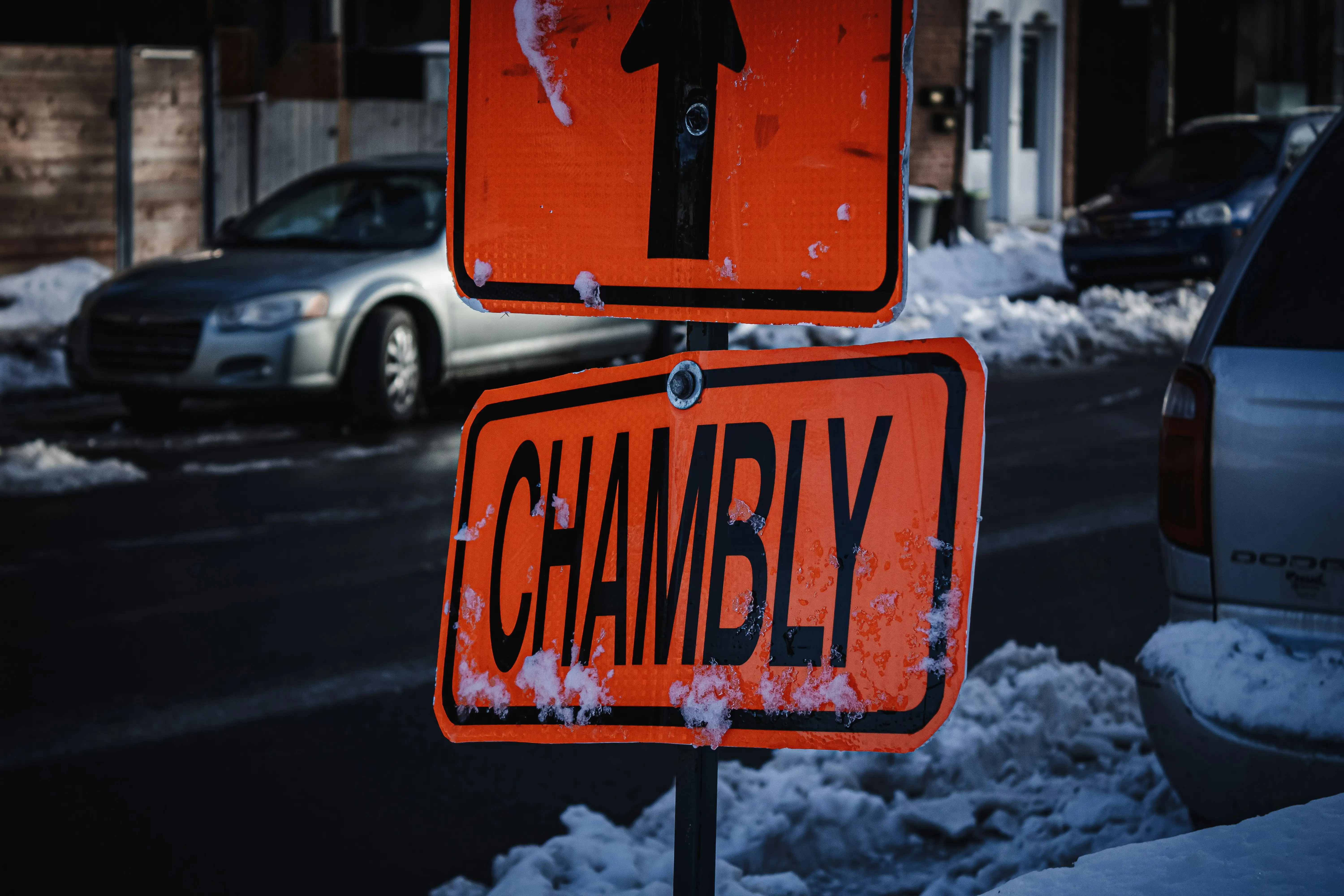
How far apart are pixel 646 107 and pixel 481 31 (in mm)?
284

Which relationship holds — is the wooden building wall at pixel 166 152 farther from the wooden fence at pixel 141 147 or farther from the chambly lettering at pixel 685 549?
the chambly lettering at pixel 685 549

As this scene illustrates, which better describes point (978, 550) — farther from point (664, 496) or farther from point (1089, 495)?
point (664, 496)

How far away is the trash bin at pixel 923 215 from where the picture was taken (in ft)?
69.7

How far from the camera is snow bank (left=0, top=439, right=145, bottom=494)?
27.7ft

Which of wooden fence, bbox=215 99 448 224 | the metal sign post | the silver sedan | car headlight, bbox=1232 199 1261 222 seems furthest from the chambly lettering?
wooden fence, bbox=215 99 448 224

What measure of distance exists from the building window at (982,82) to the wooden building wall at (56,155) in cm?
1402

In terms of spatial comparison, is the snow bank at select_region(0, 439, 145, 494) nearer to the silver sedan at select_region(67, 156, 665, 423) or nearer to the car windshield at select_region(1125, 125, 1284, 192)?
the silver sedan at select_region(67, 156, 665, 423)

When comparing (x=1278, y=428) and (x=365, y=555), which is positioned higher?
(x=1278, y=428)

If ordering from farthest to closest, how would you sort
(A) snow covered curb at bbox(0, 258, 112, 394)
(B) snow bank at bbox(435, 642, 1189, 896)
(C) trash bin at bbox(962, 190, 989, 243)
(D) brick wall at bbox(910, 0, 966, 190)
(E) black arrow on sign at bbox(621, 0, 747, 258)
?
1. (D) brick wall at bbox(910, 0, 966, 190)
2. (C) trash bin at bbox(962, 190, 989, 243)
3. (A) snow covered curb at bbox(0, 258, 112, 394)
4. (B) snow bank at bbox(435, 642, 1189, 896)
5. (E) black arrow on sign at bbox(621, 0, 747, 258)

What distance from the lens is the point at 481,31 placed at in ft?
8.18

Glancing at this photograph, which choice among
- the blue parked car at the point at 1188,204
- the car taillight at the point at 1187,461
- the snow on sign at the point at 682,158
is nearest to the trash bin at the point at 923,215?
the blue parked car at the point at 1188,204

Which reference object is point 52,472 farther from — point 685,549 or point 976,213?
point 976,213

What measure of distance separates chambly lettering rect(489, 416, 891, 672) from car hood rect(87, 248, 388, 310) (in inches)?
318

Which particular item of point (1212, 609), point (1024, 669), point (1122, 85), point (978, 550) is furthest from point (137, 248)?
point (1122, 85)
